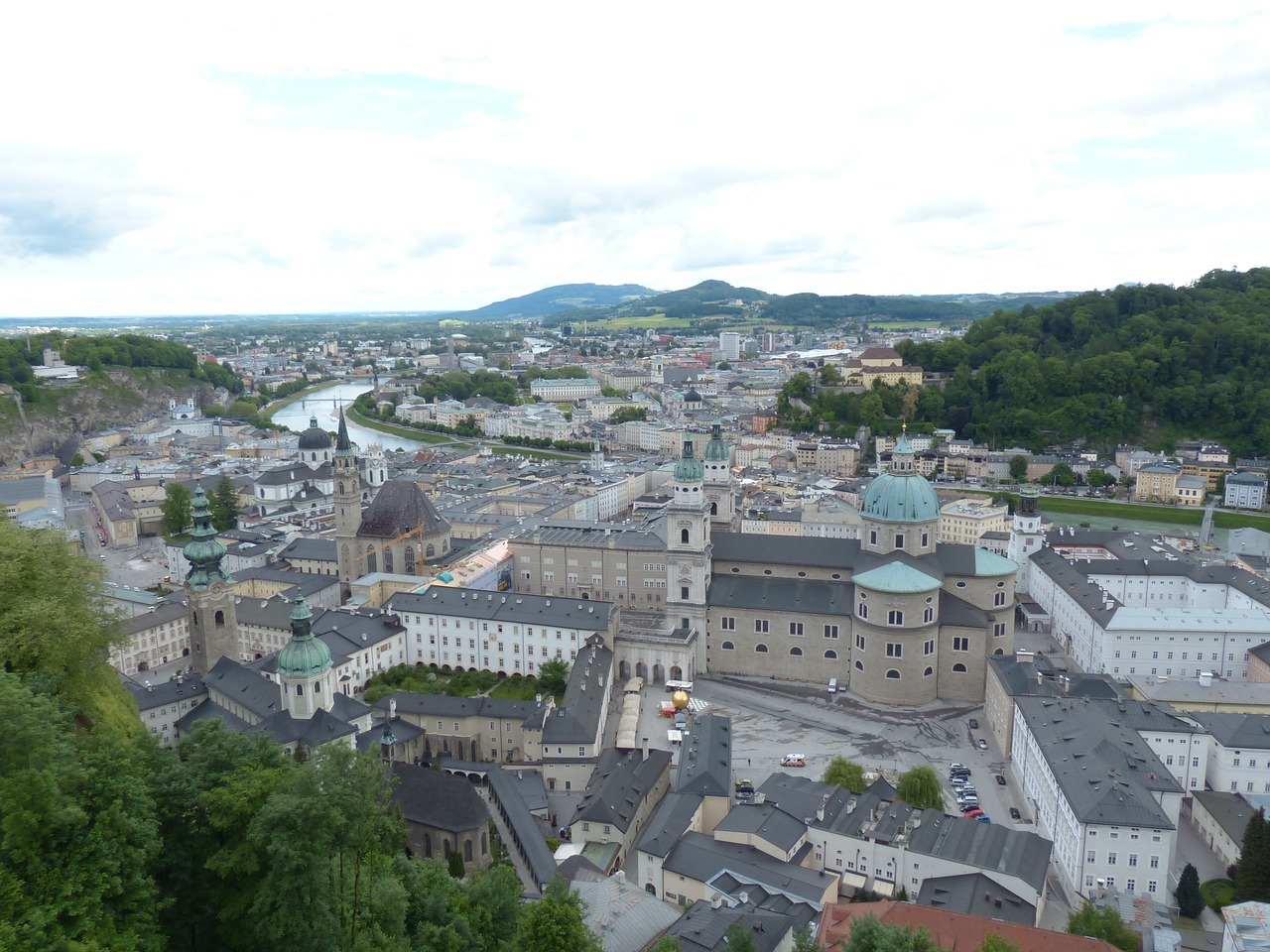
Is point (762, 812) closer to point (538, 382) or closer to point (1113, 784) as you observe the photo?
point (1113, 784)

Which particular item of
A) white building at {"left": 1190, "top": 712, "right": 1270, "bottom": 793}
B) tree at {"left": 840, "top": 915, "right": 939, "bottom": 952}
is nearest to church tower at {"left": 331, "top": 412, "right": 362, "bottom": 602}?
tree at {"left": 840, "top": 915, "right": 939, "bottom": 952}

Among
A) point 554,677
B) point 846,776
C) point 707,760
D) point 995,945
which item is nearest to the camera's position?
point 995,945

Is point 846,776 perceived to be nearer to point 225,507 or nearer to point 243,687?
point 243,687

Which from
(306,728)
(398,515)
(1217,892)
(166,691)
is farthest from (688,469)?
(1217,892)

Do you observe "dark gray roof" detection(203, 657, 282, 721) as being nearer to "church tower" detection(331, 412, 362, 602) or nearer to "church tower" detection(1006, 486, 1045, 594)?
"church tower" detection(331, 412, 362, 602)

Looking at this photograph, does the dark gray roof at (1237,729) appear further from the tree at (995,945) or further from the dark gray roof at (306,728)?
the dark gray roof at (306,728)

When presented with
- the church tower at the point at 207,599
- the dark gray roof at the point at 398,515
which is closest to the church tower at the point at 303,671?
the church tower at the point at 207,599

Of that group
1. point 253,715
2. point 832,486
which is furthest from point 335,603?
point 832,486
